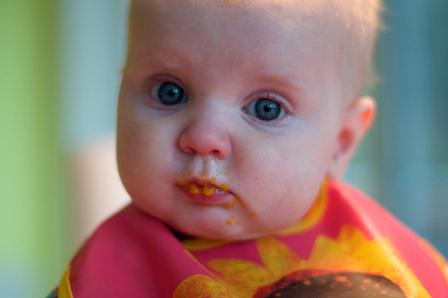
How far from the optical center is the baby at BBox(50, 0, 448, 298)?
711mm

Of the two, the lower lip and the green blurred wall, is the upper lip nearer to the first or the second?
the lower lip

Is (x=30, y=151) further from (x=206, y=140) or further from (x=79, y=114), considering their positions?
(x=206, y=140)

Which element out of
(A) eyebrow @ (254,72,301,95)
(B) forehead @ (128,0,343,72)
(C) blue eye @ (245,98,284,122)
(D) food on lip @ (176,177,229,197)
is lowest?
(D) food on lip @ (176,177,229,197)

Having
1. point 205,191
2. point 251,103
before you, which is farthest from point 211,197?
point 251,103

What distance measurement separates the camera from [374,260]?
2.72 feet

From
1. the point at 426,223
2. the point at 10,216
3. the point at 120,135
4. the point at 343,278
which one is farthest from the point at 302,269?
the point at 426,223

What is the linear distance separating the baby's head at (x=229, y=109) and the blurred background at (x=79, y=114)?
1.67 m

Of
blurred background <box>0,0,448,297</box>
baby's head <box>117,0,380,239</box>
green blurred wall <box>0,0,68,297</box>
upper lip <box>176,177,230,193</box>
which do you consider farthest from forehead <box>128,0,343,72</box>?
green blurred wall <box>0,0,68,297</box>

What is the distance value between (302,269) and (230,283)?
0.10 m

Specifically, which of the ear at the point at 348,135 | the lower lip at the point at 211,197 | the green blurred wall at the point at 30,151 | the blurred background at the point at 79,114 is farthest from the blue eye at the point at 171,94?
the green blurred wall at the point at 30,151

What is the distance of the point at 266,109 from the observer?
2.44ft

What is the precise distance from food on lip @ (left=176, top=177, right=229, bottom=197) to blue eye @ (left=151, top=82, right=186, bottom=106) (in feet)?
0.32

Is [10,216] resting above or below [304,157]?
below

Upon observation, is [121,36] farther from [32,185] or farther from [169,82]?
[169,82]
